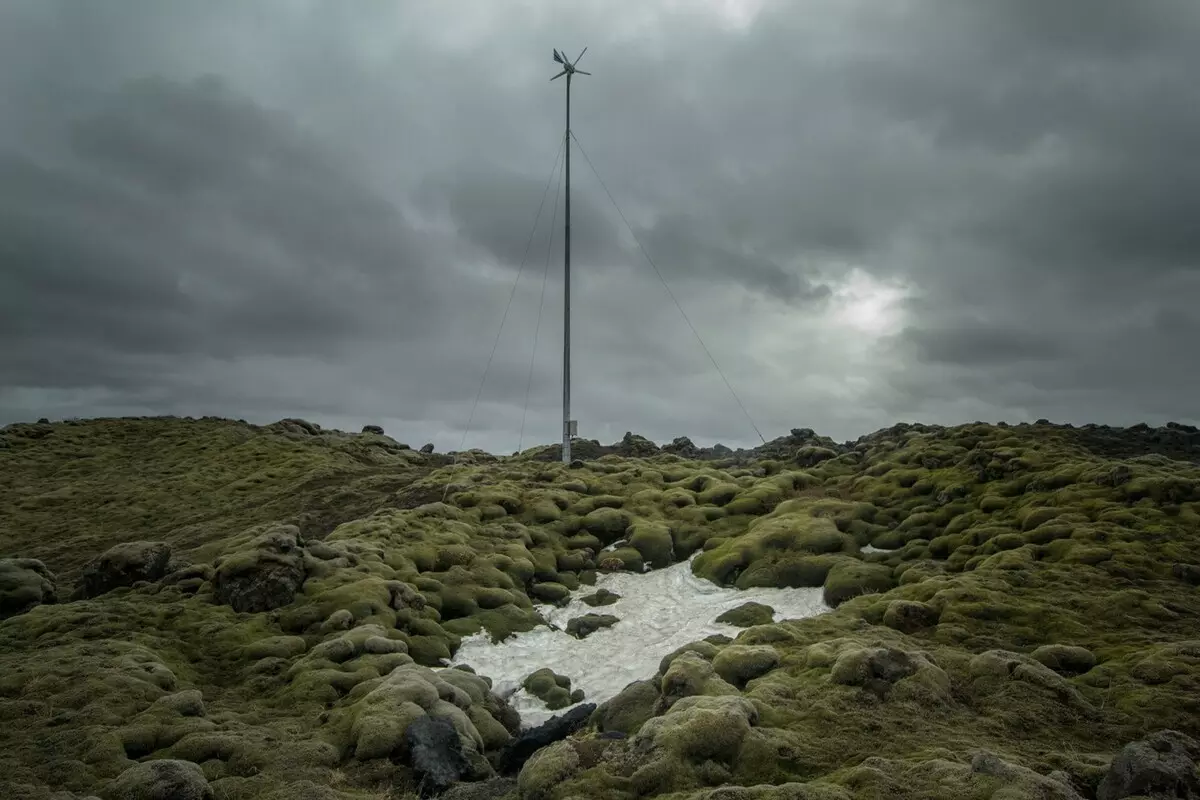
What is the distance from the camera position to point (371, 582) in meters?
32.0

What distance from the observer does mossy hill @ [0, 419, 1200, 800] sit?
54.4 feet

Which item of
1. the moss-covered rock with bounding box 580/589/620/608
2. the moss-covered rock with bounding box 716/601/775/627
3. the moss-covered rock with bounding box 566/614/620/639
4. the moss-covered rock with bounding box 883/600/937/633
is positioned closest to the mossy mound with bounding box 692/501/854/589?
the moss-covered rock with bounding box 716/601/775/627

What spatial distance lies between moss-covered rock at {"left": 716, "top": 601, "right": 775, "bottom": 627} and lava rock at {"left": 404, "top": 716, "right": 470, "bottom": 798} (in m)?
15.0

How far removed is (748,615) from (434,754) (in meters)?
16.8

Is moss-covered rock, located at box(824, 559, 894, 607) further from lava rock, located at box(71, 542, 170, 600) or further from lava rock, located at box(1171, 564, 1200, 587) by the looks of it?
lava rock, located at box(71, 542, 170, 600)

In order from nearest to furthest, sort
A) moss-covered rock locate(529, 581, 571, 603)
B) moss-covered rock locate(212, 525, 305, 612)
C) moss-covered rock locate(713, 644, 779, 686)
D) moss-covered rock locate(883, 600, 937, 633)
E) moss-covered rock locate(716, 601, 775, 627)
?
1. moss-covered rock locate(713, 644, 779, 686)
2. moss-covered rock locate(883, 600, 937, 633)
3. moss-covered rock locate(212, 525, 305, 612)
4. moss-covered rock locate(716, 601, 775, 627)
5. moss-covered rock locate(529, 581, 571, 603)

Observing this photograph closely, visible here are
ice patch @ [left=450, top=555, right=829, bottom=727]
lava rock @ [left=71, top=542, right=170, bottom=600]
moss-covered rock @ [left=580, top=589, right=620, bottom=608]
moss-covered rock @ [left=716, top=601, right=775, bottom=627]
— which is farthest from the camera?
moss-covered rock @ [left=580, top=589, right=620, bottom=608]

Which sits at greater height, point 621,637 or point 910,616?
point 910,616

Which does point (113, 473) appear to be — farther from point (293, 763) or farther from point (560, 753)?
point (560, 753)

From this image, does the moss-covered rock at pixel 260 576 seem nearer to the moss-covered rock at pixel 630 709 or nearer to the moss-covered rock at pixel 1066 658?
the moss-covered rock at pixel 630 709

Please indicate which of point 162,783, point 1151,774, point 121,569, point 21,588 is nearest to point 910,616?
point 1151,774

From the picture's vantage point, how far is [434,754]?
18688 mm

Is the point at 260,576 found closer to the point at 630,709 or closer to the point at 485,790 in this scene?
the point at 485,790

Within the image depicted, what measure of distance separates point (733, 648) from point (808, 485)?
28.0 meters
